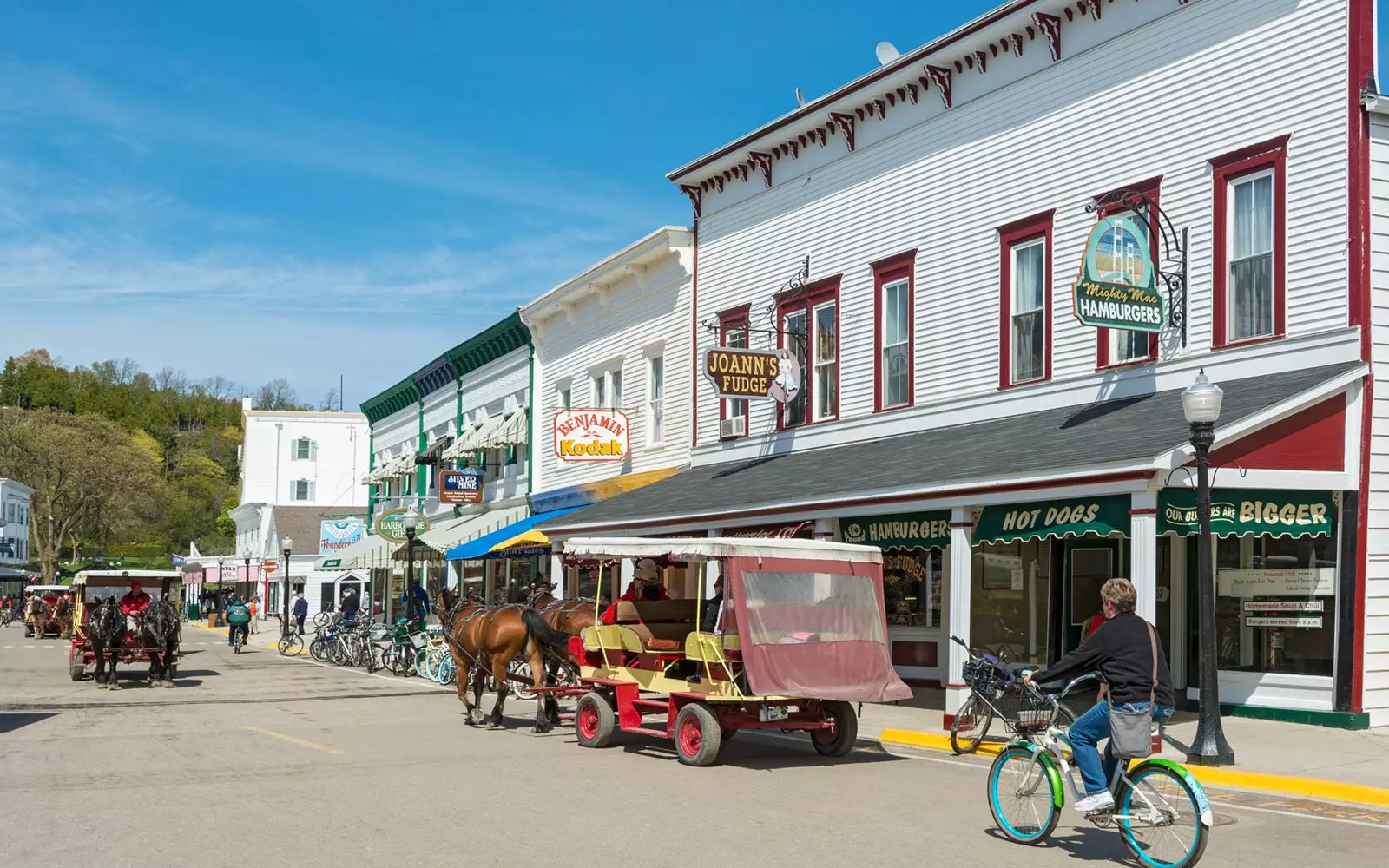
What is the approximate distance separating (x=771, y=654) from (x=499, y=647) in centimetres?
550

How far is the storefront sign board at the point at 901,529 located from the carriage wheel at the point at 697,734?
17.8 ft

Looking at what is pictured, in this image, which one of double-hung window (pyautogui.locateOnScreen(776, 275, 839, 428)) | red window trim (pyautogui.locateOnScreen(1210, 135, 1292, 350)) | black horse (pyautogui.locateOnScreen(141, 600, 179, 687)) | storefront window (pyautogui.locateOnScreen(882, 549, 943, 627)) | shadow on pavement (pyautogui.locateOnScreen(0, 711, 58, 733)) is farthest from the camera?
black horse (pyautogui.locateOnScreen(141, 600, 179, 687))

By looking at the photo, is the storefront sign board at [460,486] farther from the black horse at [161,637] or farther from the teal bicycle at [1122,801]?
the teal bicycle at [1122,801]

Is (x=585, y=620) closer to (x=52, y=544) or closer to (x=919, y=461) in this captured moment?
(x=919, y=461)

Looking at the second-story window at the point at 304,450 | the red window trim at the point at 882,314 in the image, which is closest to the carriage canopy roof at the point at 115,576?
the red window trim at the point at 882,314

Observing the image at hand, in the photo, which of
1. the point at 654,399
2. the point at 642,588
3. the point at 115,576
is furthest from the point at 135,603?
the point at 642,588

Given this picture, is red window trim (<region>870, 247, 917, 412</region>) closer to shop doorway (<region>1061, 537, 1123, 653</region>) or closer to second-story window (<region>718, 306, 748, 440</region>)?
second-story window (<region>718, 306, 748, 440</region>)

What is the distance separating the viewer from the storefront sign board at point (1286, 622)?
16500mm

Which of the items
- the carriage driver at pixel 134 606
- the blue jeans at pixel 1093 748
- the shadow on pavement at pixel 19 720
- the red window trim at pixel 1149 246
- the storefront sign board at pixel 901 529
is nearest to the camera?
the blue jeans at pixel 1093 748

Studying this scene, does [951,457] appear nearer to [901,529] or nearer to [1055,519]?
[901,529]

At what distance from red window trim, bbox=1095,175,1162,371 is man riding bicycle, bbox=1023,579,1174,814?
10064mm

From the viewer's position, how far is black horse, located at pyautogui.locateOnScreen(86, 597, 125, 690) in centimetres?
2523

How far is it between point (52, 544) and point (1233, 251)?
8626 cm

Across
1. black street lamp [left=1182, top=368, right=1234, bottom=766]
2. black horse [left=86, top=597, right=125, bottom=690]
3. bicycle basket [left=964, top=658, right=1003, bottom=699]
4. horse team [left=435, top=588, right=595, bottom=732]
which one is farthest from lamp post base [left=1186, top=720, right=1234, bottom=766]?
black horse [left=86, top=597, right=125, bottom=690]
